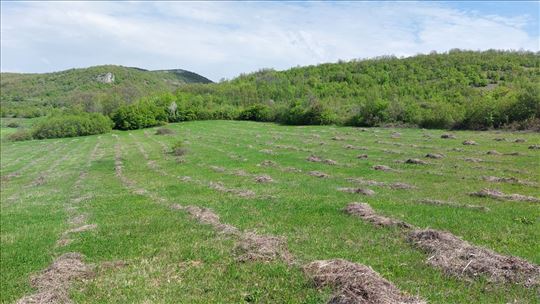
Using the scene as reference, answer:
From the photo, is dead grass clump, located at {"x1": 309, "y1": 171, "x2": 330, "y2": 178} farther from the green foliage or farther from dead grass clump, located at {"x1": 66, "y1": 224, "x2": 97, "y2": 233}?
the green foliage

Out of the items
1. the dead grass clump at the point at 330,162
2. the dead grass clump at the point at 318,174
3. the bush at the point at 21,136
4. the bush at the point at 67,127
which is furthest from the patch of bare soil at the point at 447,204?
the bush at the point at 21,136

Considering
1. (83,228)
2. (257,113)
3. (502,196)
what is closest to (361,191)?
(502,196)

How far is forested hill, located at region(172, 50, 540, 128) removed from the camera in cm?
6762

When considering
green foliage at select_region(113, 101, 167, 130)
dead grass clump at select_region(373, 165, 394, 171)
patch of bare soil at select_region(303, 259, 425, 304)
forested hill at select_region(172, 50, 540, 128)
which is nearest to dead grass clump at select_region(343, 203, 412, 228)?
patch of bare soil at select_region(303, 259, 425, 304)

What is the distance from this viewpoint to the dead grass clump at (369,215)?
1553 centimetres

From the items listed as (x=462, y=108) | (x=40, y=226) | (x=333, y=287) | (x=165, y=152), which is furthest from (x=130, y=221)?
(x=462, y=108)

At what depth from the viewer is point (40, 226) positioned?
20000 mm

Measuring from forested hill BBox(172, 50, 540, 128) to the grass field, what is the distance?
33853 mm

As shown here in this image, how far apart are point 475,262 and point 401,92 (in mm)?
97562

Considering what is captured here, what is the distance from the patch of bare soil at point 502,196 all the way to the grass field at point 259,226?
1.88ft

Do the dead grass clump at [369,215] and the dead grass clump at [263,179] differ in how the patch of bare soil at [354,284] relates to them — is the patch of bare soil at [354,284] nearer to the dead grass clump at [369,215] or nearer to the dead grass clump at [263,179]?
the dead grass clump at [369,215]

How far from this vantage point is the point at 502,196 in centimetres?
1992

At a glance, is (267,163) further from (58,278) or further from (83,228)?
(58,278)

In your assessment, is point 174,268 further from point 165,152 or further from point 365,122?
point 365,122
